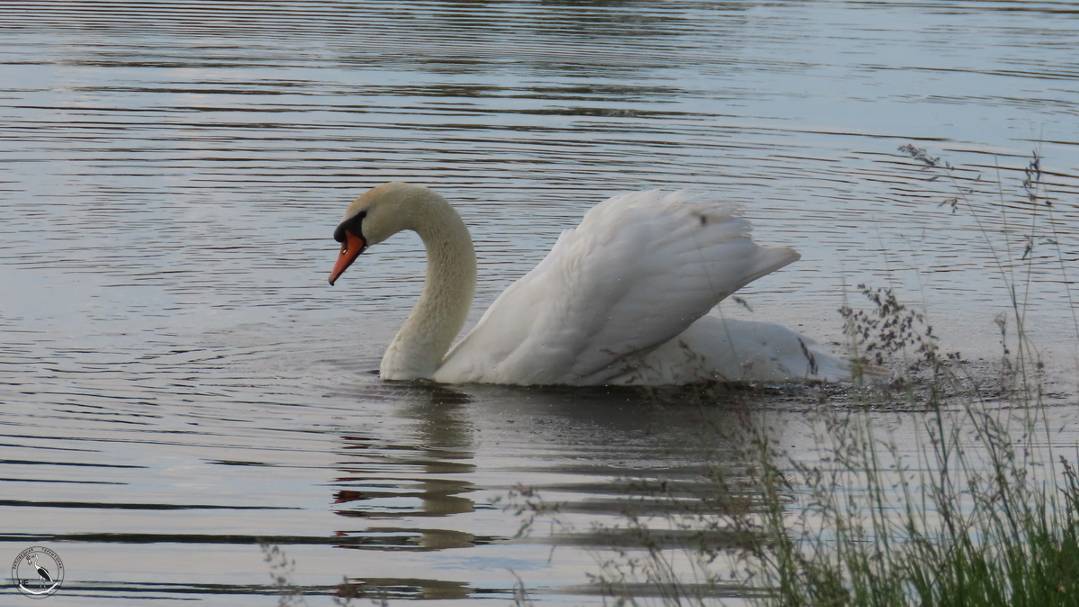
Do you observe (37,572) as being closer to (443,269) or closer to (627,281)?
(627,281)

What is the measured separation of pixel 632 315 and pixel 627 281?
16cm

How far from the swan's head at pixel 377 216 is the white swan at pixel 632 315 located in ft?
1.90

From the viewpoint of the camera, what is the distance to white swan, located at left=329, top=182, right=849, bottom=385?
8.03 m

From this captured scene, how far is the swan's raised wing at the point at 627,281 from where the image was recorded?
26.3 feet

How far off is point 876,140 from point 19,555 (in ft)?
37.8

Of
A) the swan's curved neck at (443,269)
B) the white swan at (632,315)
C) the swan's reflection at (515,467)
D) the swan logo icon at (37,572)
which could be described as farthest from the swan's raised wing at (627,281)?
the swan logo icon at (37,572)

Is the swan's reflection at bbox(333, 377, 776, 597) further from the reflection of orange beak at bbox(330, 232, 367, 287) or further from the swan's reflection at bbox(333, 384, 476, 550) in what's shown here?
the reflection of orange beak at bbox(330, 232, 367, 287)

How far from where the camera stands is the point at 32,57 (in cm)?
2062

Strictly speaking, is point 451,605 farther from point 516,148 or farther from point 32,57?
point 32,57

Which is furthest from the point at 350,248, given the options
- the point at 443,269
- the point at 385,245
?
the point at 385,245

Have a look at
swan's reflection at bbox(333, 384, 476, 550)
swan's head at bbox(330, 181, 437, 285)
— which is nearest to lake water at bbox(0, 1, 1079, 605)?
swan's reflection at bbox(333, 384, 476, 550)

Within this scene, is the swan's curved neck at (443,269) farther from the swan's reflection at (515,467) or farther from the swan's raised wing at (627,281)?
the swan's raised wing at (627,281)

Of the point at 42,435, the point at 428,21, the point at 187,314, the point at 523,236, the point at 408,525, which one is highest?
the point at 428,21

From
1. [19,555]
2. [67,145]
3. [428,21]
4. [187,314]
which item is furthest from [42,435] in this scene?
[428,21]
